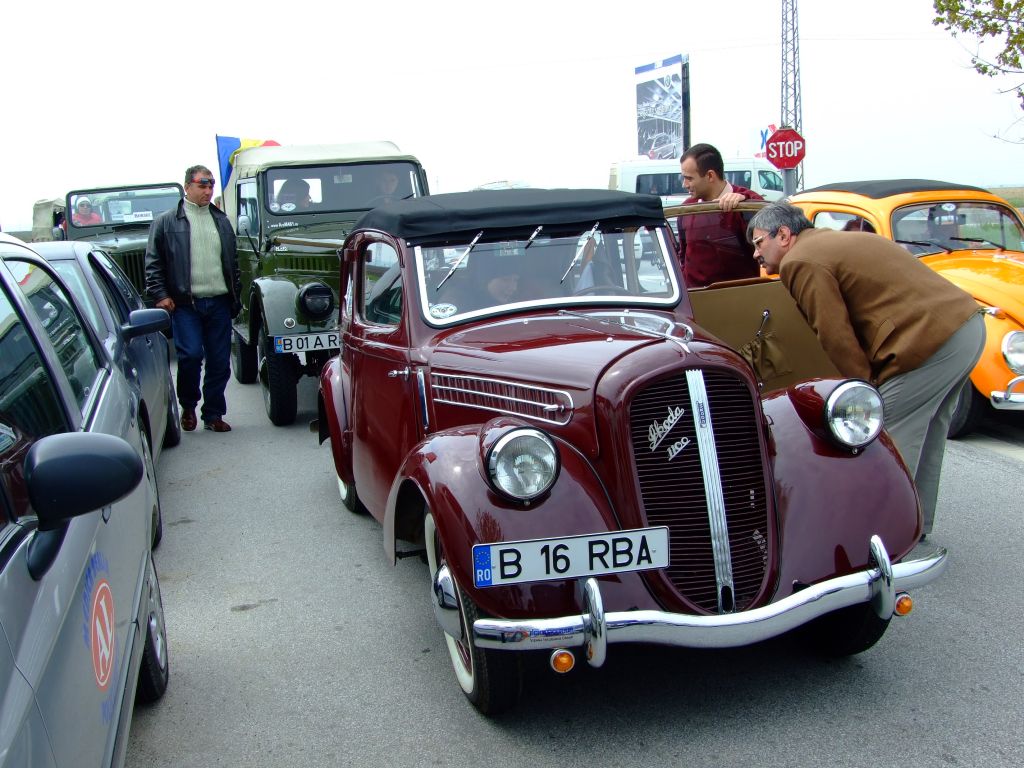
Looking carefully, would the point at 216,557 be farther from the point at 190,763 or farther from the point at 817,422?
the point at 817,422

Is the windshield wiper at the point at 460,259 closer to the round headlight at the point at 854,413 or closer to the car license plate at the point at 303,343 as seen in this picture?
the round headlight at the point at 854,413

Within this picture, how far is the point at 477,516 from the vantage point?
3.15m

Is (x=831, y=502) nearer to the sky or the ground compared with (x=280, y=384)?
nearer to the sky

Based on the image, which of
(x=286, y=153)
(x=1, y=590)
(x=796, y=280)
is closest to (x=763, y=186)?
(x=286, y=153)

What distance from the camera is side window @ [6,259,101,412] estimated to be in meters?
3.34

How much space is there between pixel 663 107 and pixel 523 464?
35.9 meters

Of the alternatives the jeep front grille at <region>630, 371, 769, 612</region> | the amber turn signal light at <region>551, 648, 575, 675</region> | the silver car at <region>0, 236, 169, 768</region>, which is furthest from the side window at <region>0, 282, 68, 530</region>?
the jeep front grille at <region>630, 371, 769, 612</region>

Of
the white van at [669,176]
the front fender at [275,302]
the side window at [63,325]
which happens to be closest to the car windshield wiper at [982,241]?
the front fender at [275,302]

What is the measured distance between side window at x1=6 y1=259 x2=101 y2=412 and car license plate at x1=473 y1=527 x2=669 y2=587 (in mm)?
1396

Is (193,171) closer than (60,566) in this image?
No

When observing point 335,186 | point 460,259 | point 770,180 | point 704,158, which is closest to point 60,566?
point 460,259

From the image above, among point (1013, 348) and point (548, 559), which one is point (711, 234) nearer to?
point (1013, 348)

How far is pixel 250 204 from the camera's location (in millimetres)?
10266

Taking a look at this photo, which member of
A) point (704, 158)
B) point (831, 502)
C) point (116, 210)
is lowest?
point (831, 502)
